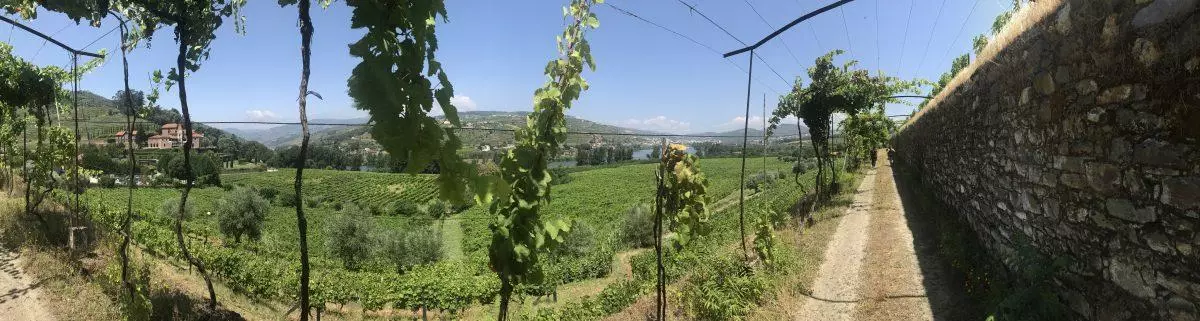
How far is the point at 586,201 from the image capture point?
193 feet

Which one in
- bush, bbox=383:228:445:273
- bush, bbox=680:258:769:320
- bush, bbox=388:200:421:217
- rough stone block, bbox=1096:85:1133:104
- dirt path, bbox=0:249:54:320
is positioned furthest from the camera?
bush, bbox=388:200:421:217

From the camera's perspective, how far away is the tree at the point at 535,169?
3512 millimetres

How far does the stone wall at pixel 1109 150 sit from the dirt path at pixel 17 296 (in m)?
11.3

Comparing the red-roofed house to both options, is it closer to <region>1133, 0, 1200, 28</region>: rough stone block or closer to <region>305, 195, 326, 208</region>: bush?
<region>1133, 0, 1200, 28</region>: rough stone block

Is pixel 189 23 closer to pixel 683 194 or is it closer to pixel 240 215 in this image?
pixel 683 194

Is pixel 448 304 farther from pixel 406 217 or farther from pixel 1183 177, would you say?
pixel 406 217

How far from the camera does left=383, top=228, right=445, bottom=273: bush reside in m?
28.5

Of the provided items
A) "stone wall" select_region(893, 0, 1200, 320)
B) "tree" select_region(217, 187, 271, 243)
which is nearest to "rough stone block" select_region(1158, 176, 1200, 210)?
"stone wall" select_region(893, 0, 1200, 320)

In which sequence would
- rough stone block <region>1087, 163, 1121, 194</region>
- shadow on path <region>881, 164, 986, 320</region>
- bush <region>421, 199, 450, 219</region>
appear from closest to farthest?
rough stone block <region>1087, 163, 1121, 194</region>, shadow on path <region>881, 164, 986, 320</region>, bush <region>421, 199, 450, 219</region>

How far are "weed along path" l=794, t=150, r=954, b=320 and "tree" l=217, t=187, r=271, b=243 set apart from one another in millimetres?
31246

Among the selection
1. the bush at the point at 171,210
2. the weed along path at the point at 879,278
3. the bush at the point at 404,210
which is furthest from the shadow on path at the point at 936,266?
the bush at the point at 404,210

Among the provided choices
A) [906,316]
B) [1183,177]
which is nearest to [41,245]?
[906,316]

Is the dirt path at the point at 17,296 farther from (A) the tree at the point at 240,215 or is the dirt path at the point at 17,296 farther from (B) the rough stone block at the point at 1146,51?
(A) the tree at the point at 240,215

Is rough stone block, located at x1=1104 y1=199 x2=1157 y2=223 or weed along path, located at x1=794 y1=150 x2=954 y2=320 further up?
rough stone block, located at x1=1104 y1=199 x2=1157 y2=223
